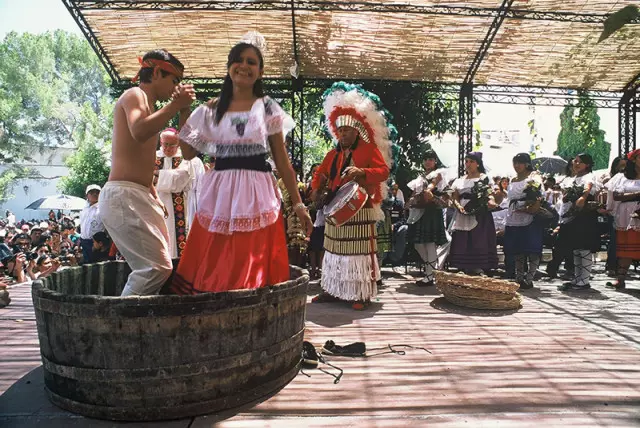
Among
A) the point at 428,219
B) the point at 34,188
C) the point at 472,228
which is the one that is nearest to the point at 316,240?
the point at 428,219

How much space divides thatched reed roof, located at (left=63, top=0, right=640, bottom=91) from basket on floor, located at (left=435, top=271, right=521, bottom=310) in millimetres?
4879

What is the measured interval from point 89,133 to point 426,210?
44.0 metres

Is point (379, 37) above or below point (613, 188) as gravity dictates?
above

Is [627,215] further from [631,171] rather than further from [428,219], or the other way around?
[428,219]

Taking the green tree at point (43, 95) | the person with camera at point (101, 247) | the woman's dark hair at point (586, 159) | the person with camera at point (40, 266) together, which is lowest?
the person with camera at point (40, 266)

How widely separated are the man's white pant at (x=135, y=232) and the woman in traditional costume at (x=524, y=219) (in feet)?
16.7

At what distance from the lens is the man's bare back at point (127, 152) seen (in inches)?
106

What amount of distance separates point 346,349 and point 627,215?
5063 millimetres

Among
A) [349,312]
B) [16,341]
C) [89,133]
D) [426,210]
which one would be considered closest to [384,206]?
[426,210]

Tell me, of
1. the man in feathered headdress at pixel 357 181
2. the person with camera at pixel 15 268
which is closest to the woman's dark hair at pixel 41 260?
the person with camera at pixel 15 268

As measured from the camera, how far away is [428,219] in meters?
6.45

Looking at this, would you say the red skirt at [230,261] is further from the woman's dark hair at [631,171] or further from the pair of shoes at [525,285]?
the woman's dark hair at [631,171]

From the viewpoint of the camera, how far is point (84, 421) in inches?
87.0

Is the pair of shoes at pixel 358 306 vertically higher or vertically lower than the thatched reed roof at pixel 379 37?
lower
